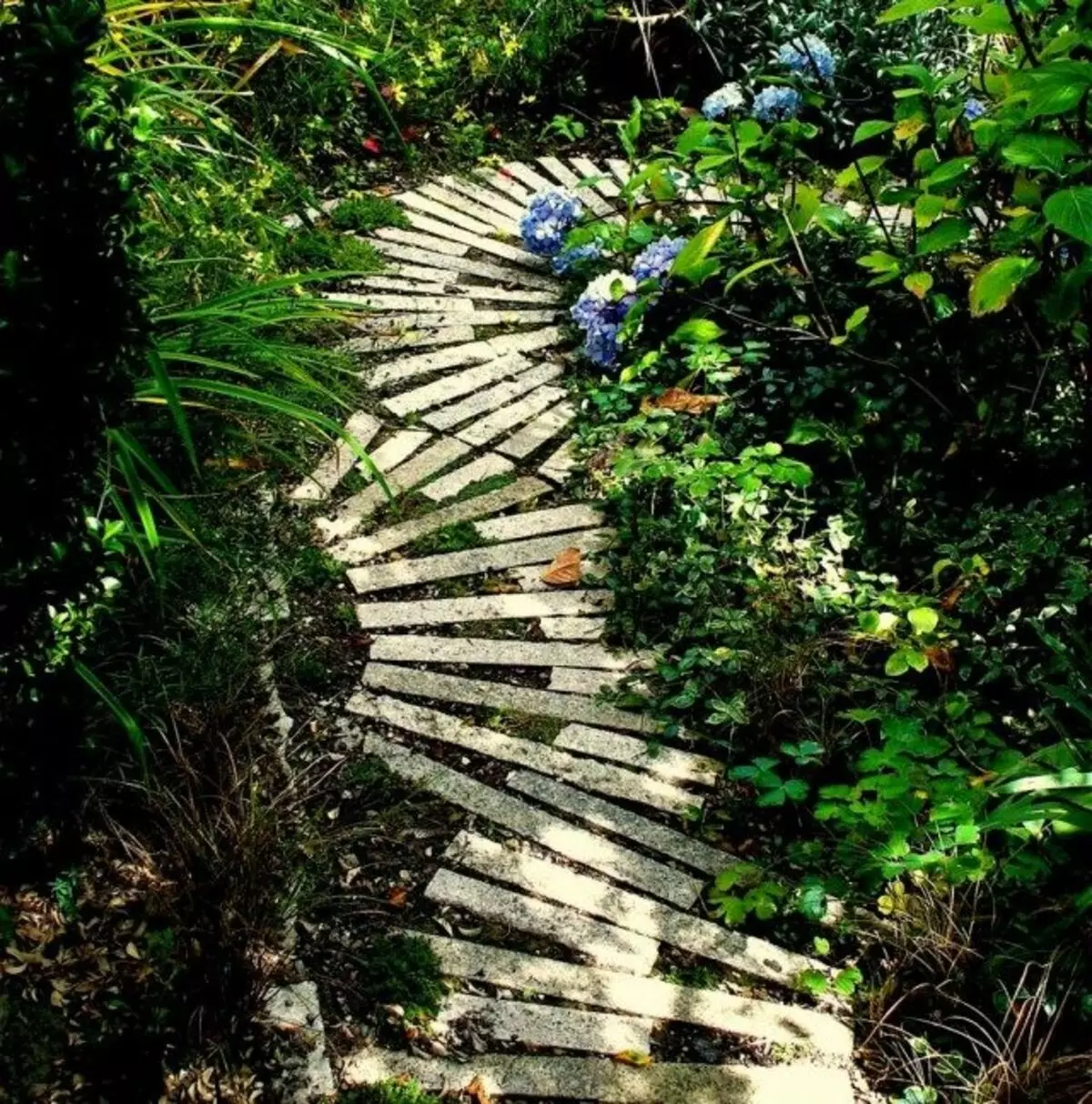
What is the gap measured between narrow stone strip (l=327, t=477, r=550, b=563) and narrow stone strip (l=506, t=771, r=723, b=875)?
3.08 ft

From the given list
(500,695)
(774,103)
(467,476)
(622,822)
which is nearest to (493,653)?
(500,695)

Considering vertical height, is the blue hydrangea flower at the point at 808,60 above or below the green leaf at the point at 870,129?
above

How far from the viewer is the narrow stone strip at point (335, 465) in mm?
3691

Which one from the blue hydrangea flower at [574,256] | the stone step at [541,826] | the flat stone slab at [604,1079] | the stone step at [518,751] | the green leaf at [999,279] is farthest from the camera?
the blue hydrangea flower at [574,256]

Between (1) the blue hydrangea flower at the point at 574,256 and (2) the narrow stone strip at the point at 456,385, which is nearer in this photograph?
(2) the narrow stone strip at the point at 456,385

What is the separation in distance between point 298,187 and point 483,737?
2778mm

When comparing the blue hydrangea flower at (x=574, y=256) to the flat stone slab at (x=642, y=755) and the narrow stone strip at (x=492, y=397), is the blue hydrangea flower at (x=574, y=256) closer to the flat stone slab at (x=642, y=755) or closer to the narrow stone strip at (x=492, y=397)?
the narrow stone strip at (x=492, y=397)

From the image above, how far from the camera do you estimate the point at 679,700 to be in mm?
3025

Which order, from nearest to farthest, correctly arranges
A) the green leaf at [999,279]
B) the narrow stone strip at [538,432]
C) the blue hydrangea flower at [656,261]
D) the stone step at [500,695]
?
the green leaf at [999,279] → the stone step at [500,695] → the narrow stone strip at [538,432] → the blue hydrangea flower at [656,261]

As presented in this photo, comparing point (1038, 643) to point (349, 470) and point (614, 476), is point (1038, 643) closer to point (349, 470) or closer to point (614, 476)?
point (614, 476)

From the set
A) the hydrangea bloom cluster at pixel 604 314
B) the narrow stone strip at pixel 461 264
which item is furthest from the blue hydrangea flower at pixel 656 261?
the narrow stone strip at pixel 461 264

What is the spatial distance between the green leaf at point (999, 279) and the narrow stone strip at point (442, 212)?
286 cm

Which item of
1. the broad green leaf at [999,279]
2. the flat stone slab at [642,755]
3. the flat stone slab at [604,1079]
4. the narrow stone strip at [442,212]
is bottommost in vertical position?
the flat stone slab at [604,1079]

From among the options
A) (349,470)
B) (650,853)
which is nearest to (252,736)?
(650,853)
